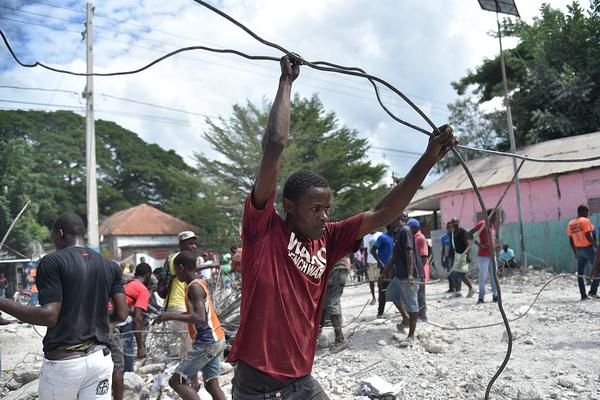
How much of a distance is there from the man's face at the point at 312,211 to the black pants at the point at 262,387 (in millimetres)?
606

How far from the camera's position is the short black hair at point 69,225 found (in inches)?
130

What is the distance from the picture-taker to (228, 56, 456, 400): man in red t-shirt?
2.03 m

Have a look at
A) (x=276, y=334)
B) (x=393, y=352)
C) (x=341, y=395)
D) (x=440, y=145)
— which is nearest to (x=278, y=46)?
(x=440, y=145)

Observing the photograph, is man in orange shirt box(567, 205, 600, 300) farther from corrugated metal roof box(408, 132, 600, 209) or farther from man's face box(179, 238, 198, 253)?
corrugated metal roof box(408, 132, 600, 209)

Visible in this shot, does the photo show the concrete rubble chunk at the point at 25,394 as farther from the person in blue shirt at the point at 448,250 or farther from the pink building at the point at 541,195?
the pink building at the point at 541,195

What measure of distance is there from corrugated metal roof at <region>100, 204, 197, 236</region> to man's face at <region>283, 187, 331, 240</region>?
2997 cm

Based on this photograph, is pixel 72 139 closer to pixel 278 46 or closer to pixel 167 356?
pixel 167 356

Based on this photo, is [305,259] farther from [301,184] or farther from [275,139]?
[275,139]

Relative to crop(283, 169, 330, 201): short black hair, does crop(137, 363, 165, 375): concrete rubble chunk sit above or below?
below

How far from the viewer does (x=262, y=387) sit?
207 centimetres

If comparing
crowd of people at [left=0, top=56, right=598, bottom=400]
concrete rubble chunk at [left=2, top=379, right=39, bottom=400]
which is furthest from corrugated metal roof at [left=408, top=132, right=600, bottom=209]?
concrete rubble chunk at [left=2, top=379, right=39, bottom=400]

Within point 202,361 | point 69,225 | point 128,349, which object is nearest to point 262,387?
point 69,225

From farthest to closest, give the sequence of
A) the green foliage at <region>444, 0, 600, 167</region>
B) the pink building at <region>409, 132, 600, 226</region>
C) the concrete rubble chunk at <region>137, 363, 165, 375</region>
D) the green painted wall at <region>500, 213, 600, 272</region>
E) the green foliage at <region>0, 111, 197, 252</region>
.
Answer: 1. the green foliage at <region>0, 111, 197, 252</region>
2. the green foliage at <region>444, 0, 600, 167</region>
3. the pink building at <region>409, 132, 600, 226</region>
4. the green painted wall at <region>500, 213, 600, 272</region>
5. the concrete rubble chunk at <region>137, 363, 165, 375</region>

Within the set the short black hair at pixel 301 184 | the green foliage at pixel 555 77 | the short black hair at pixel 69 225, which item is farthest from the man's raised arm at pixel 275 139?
the green foliage at pixel 555 77
